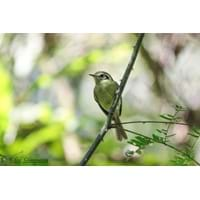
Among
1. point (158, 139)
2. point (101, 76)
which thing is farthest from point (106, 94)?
point (158, 139)

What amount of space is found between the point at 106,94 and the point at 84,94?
0.31 feet

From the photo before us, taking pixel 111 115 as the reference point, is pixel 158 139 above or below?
below

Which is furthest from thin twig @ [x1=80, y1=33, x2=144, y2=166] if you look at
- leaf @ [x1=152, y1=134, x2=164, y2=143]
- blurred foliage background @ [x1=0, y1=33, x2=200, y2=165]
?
leaf @ [x1=152, y1=134, x2=164, y2=143]

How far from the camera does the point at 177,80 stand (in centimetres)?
253

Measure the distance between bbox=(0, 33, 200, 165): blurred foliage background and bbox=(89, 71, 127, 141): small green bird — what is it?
2cm

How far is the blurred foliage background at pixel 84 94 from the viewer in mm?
2512

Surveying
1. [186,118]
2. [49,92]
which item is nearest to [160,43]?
[186,118]

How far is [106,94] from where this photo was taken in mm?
2490

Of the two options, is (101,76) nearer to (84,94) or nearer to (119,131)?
(84,94)

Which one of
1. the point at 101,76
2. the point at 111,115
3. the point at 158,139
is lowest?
the point at 158,139
